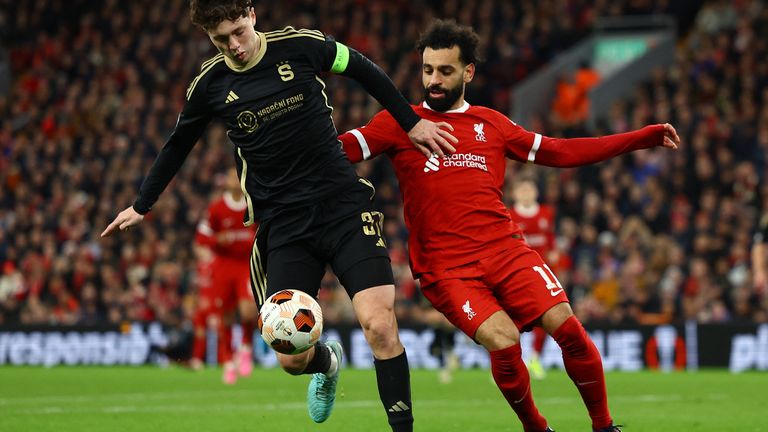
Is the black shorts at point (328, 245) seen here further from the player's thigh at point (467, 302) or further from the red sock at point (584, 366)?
the red sock at point (584, 366)

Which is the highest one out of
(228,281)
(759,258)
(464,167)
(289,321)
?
(464,167)

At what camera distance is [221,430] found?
9.27 metres

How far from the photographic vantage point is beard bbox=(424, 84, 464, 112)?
7.86 m

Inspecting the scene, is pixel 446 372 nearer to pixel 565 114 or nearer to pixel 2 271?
pixel 565 114

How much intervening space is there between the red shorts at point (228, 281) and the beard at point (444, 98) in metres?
8.11

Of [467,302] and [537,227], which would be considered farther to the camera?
[537,227]

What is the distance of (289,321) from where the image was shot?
720 cm

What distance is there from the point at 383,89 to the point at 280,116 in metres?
0.61

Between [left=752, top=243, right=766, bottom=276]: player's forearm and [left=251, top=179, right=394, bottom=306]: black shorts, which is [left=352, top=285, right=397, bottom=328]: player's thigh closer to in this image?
[left=251, top=179, right=394, bottom=306]: black shorts

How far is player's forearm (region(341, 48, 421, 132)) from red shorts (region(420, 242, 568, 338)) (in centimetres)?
92

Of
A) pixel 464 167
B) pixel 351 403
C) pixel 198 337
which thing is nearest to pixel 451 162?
pixel 464 167

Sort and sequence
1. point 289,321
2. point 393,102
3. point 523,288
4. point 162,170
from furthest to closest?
point 162,170, point 523,288, point 393,102, point 289,321

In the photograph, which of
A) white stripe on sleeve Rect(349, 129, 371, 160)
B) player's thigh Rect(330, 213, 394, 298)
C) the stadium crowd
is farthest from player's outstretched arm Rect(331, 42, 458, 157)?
the stadium crowd

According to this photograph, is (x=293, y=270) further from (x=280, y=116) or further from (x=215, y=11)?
(x=215, y=11)
